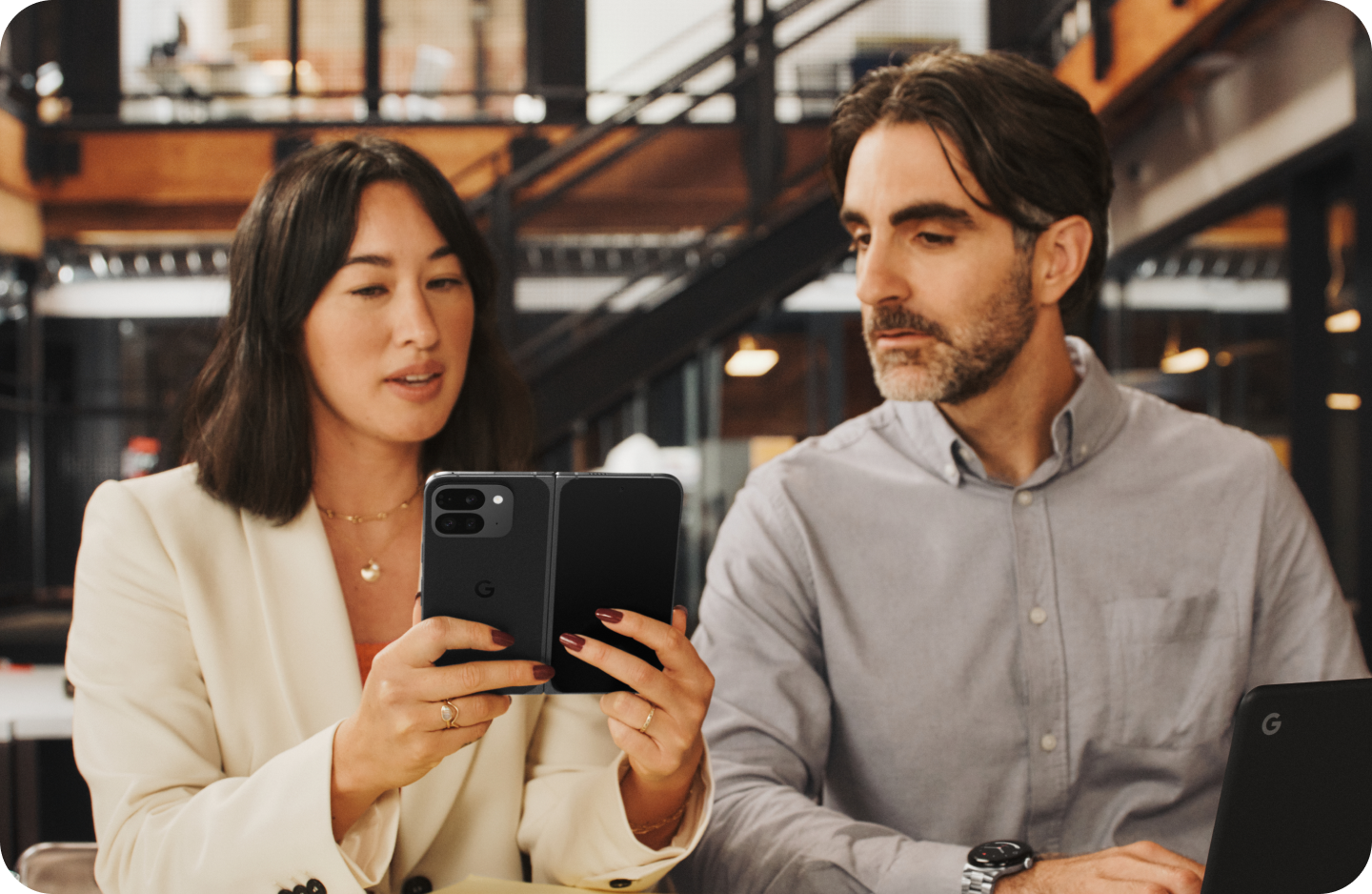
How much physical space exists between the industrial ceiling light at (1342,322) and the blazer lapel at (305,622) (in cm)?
377

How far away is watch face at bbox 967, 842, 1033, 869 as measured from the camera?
114 cm

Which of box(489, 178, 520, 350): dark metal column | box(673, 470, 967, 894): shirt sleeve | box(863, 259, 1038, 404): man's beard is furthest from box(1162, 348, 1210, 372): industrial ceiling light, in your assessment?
box(673, 470, 967, 894): shirt sleeve

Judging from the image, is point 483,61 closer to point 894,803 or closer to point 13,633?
point 13,633

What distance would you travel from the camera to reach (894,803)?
149 cm

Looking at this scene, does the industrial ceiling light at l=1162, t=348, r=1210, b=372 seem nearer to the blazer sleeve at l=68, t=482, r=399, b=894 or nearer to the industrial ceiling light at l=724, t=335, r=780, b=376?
the industrial ceiling light at l=724, t=335, r=780, b=376

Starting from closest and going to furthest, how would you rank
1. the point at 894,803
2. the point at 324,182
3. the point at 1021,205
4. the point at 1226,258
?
1. the point at 324,182
2. the point at 894,803
3. the point at 1021,205
4. the point at 1226,258

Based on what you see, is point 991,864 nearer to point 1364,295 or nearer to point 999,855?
point 999,855

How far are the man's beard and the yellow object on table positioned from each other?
34.8 inches

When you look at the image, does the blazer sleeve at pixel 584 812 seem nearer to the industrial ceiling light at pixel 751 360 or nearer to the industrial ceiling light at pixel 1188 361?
the industrial ceiling light at pixel 1188 361

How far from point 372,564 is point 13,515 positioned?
264 inches

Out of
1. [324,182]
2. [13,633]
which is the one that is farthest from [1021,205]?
[13,633]

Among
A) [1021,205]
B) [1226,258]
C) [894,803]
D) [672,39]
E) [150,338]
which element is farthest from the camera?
[150,338]

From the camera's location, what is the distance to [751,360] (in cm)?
643

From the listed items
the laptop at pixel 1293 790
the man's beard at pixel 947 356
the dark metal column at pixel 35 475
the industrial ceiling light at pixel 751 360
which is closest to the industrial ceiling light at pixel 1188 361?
the industrial ceiling light at pixel 751 360
